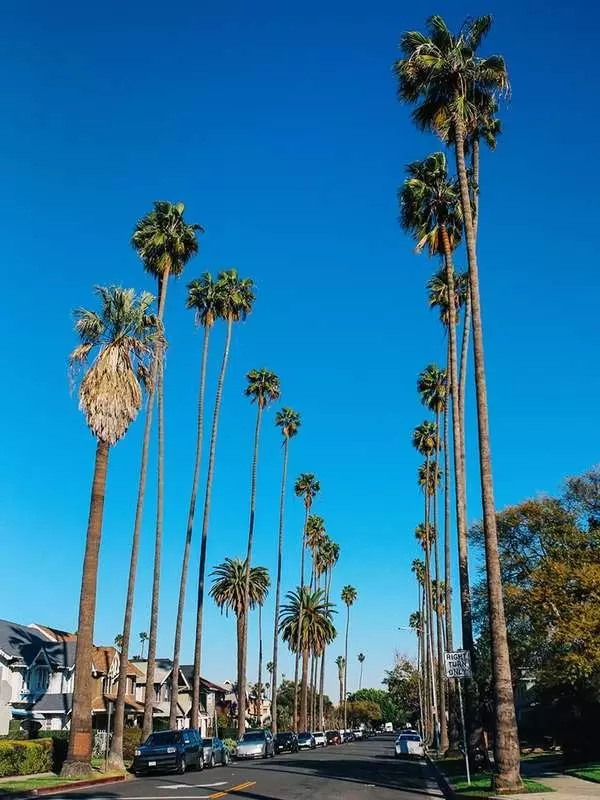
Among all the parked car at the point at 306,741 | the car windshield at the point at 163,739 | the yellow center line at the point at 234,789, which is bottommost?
the parked car at the point at 306,741

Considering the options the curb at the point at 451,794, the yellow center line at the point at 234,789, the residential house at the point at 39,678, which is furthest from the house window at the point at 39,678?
the curb at the point at 451,794

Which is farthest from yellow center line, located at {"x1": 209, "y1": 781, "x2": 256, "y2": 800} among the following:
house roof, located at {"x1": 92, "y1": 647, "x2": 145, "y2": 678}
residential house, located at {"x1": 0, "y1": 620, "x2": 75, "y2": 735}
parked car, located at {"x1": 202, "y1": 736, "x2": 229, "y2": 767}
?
house roof, located at {"x1": 92, "y1": 647, "x2": 145, "y2": 678}

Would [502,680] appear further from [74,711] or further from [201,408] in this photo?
[201,408]

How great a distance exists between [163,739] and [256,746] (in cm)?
1557

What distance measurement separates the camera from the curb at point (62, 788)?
779 inches

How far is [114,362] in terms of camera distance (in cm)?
2944

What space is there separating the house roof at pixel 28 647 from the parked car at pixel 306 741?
61.4 ft

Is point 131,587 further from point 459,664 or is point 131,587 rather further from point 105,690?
point 105,690

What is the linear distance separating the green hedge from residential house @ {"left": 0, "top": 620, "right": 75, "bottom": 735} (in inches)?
942

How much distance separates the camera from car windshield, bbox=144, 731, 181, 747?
30.1m

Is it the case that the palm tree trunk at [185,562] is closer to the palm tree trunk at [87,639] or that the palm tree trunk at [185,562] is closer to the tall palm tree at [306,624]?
the palm tree trunk at [87,639]

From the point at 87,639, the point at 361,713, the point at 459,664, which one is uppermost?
the point at 87,639

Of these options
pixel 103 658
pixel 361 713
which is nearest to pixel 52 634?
pixel 103 658

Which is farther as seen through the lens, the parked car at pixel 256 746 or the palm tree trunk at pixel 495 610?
the parked car at pixel 256 746
